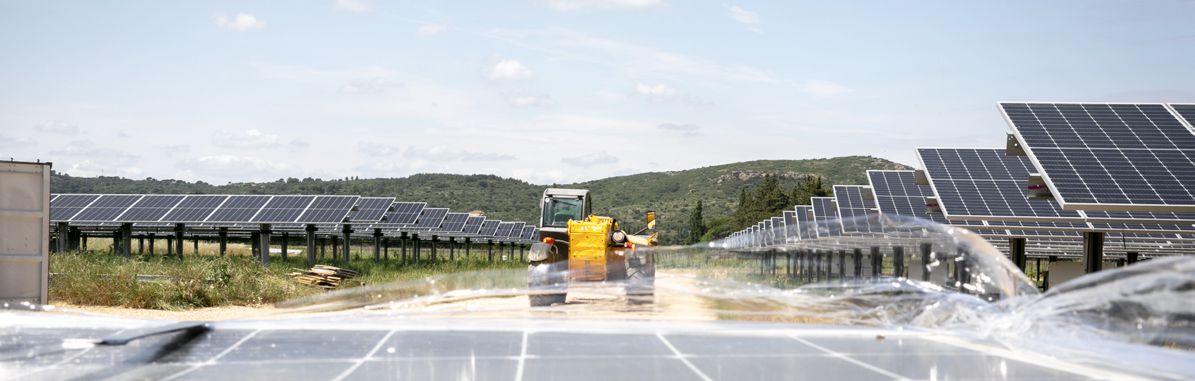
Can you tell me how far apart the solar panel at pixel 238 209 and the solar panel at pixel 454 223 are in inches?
760

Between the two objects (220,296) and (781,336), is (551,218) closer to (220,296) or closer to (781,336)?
(220,296)

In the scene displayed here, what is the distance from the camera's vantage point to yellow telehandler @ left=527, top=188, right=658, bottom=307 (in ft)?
21.7

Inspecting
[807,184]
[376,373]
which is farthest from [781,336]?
[807,184]

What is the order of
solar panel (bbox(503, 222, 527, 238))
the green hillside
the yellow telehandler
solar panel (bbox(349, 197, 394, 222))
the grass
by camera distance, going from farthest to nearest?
the green hillside, solar panel (bbox(503, 222, 527, 238)), solar panel (bbox(349, 197, 394, 222)), the grass, the yellow telehandler

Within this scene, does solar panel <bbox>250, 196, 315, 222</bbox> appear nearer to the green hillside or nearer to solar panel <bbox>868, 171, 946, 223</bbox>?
solar panel <bbox>868, 171, 946, 223</bbox>

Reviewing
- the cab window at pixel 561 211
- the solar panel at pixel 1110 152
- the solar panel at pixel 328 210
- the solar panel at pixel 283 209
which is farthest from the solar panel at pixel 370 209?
the solar panel at pixel 1110 152

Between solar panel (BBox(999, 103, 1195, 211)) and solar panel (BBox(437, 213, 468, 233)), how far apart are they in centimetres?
4411

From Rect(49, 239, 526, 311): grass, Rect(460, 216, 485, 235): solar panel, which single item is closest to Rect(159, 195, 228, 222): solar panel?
Rect(49, 239, 526, 311): grass

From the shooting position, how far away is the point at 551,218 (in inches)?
862

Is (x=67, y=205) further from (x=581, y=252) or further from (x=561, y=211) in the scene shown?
(x=581, y=252)

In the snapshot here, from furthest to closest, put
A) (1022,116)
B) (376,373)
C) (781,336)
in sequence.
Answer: (1022,116) < (781,336) < (376,373)

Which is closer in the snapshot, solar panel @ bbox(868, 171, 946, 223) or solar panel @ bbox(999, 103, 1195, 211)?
solar panel @ bbox(999, 103, 1195, 211)

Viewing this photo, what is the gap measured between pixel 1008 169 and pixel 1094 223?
12.8ft

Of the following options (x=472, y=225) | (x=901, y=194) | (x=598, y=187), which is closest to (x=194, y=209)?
(x=901, y=194)
